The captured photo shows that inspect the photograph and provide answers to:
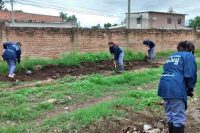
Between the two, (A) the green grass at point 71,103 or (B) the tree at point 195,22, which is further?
(B) the tree at point 195,22

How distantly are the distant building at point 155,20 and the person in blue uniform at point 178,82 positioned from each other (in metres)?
54.8

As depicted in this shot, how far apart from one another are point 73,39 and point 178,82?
53.2 ft

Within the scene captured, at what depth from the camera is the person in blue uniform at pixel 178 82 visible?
668cm

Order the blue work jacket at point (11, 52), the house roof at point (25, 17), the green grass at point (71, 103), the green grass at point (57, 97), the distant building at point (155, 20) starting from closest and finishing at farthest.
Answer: the green grass at point (71, 103) < the green grass at point (57, 97) < the blue work jacket at point (11, 52) < the house roof at point (25, 17) < the distant building at point (155, 20)

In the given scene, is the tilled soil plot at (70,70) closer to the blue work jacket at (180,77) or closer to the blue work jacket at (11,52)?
the blue work jacket at (11,52)

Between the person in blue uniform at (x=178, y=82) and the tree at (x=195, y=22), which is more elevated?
the tree at (x=195, y=22)

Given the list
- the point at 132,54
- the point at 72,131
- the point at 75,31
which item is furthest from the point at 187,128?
the point at 132,54

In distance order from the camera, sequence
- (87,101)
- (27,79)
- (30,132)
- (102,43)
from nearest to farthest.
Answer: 1. (30,132)
2. (87,101)
3. (27,79)
4. (102,43)

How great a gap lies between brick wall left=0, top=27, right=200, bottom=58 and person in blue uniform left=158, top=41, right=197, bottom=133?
13.6 metres

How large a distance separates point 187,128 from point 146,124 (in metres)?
0.80

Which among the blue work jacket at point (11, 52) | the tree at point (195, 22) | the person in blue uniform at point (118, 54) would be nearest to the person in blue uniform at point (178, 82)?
the blue work jacket at point (11, 52)

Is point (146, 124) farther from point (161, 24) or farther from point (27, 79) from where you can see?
point (161, 24)

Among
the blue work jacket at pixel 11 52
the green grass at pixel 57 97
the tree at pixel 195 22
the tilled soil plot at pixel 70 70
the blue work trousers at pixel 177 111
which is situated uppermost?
the tree at pixel 195 22

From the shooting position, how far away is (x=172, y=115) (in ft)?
22.4
